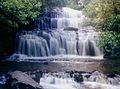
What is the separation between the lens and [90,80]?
16.6 metres

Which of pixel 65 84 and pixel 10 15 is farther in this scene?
pixel 10 15

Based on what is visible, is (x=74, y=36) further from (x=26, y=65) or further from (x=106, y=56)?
(x=26, y=65)

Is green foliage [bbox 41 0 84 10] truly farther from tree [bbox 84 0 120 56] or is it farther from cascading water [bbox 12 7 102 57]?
tree [bbox 84 0 120 56]

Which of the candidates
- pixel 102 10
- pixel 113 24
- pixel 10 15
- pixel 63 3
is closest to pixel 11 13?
pixel 10 15

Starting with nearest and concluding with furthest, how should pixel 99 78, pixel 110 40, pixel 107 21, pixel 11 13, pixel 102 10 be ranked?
pixel 99 78 → pixel 11 13 → pixel 110 40 → pixel 107 21 → pixel 102 10

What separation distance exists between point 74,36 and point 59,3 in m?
9.84

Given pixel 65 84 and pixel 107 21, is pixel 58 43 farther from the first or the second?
pixel 65 84

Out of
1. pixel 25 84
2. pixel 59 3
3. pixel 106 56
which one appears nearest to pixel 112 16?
pixel 106 56

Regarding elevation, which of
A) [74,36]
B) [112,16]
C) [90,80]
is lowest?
[90,80]

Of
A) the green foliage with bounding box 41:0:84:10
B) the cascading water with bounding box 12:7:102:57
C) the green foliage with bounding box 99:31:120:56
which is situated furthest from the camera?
the green foliage with bounding box 41:0:84:10

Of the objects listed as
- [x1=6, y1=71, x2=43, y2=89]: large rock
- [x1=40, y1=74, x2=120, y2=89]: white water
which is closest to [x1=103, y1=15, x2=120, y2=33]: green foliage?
[x1=40, y1=74, x2=120, y2=89]: white water

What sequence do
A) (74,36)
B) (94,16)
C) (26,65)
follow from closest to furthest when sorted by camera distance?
1. (26,65)
2. (94,16)
3. (74,36)

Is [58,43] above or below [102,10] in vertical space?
below

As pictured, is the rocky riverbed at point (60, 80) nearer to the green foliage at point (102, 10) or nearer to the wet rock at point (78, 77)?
the wet rock at point (78, 77)
